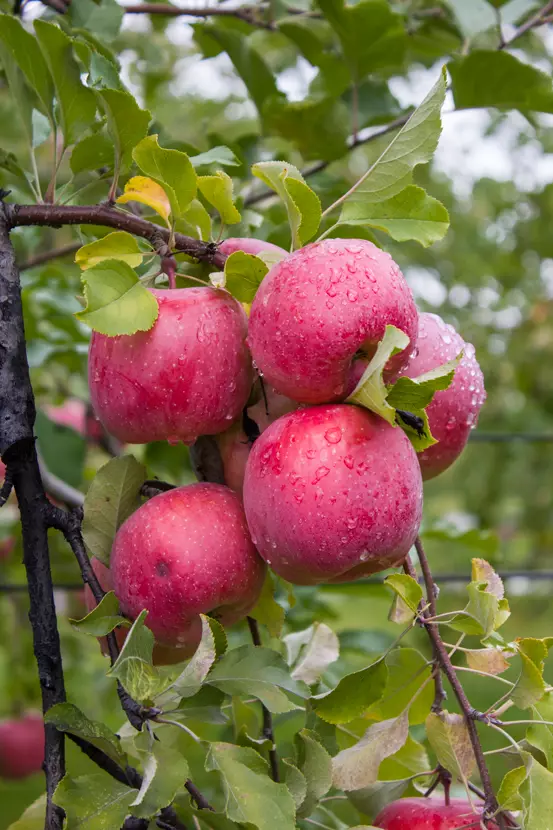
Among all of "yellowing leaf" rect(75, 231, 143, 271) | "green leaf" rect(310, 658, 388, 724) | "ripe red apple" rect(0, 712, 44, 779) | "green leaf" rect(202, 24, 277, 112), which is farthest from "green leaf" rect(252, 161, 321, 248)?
"ripe red apple" rect(0, 712, 44, 779)

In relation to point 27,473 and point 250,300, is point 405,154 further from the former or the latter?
point 27,473

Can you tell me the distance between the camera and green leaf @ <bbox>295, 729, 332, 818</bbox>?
2.25 ft

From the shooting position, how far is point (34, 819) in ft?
2.56

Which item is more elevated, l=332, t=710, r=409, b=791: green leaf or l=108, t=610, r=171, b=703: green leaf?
l=108, t=610, r=171, b=703: green leaf

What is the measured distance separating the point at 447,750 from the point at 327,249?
0.39m

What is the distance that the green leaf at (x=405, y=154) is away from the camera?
2.08 feet

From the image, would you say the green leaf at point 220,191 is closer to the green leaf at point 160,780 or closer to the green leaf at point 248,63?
the green leaf at point 160,780

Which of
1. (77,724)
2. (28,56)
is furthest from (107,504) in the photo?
(28,56)

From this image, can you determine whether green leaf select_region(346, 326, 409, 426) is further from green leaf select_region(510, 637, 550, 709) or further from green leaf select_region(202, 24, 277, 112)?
green leaf select_region(202, 24, 277, 112)

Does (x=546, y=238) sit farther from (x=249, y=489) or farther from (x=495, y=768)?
(x=249, y=489)

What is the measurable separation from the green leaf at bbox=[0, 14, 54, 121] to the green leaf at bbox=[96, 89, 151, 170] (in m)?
0.09

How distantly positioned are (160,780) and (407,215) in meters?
0.45

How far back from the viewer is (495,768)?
7.55ft

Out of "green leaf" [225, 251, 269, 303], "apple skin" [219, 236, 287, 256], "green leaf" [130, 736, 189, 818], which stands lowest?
"green leaf" [130, 736, 189, 818]
